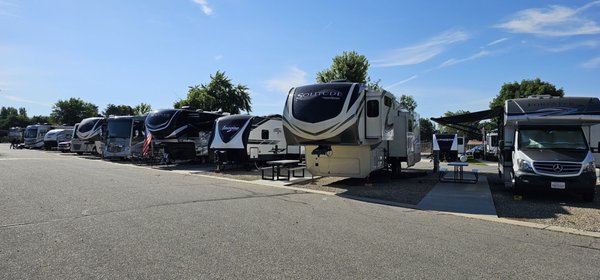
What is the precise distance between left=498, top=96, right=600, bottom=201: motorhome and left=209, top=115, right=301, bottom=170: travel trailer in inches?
436

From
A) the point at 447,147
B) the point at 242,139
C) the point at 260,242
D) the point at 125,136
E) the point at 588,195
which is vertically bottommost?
the point at 260,242

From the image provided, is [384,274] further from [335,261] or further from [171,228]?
[171,228]

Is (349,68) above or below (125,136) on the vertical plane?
above

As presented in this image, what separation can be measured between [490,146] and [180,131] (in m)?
25.5

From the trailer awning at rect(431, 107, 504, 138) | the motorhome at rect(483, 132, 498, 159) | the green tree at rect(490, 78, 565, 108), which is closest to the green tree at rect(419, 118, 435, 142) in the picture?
the green tree at rect(490, 78, 565, 108)

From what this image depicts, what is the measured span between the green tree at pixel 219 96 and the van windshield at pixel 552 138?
1394 inches

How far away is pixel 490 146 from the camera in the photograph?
34062 mm

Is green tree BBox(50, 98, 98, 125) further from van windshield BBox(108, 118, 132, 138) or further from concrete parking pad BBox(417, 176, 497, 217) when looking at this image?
concrete parking pad BBox(417, 176, 497, 217)

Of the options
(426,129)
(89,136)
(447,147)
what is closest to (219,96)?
(89,136)

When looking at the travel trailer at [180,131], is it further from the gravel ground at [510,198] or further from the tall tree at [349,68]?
the tall tree at [349,68]

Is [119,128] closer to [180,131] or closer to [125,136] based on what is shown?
[125,136]

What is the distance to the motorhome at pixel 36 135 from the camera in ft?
149

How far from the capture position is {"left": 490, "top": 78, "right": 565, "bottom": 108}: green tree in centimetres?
4425

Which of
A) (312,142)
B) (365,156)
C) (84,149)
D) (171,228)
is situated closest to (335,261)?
(171,228)
